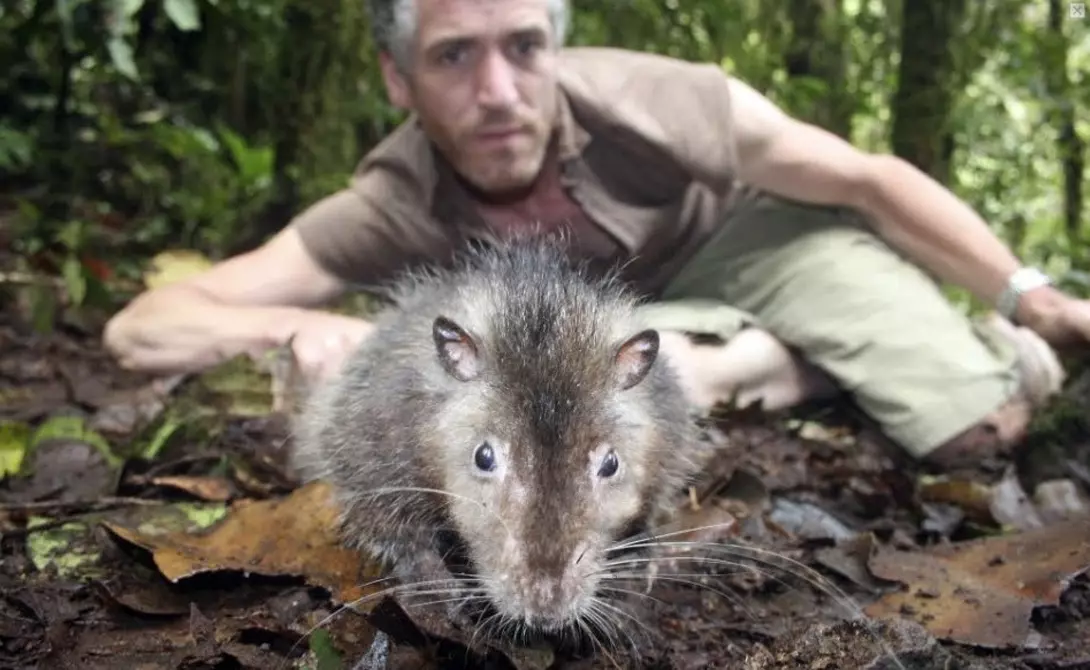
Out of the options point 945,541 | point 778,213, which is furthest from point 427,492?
point 778,213

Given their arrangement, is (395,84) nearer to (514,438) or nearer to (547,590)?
(514,438)

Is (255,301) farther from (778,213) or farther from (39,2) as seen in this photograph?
(39,2)

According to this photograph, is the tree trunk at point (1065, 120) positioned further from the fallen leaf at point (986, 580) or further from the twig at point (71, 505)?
the twig at point (71, 505)

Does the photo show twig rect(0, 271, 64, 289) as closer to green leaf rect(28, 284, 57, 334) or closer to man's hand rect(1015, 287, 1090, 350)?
green leaf rect(28, 284, 57, 334)

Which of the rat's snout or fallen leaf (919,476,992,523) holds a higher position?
the rat's snout

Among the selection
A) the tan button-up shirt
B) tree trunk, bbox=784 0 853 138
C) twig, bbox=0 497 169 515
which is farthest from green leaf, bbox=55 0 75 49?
tree trunk, bbox=784 0 853 138
